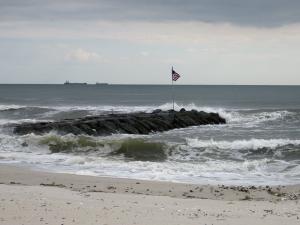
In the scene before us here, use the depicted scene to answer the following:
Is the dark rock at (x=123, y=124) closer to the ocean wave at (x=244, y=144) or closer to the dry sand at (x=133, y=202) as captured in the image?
the ocean wave at (x=244, y=144)

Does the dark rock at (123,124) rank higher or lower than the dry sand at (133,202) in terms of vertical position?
higher

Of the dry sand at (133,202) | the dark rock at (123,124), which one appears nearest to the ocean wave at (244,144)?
the dark rock at (123,124)

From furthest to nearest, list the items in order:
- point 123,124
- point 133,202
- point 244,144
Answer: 1. point 123,124
2. point 244,144
3. point 133,202

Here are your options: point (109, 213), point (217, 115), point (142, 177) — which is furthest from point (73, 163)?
point (217, 115)

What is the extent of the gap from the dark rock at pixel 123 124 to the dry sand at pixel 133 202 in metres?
11.9

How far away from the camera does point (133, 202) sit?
9.85 m

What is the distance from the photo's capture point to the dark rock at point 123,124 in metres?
25.4

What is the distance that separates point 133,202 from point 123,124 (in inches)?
743

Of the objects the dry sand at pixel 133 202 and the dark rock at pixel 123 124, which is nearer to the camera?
the dry sand at pixel 133 202

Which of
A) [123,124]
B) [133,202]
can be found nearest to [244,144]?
[123,124]

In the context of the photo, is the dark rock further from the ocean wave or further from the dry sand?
the dry sand

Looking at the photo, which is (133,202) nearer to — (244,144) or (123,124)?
(244,144)

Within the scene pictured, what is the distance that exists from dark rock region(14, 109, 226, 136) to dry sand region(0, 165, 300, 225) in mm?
11938

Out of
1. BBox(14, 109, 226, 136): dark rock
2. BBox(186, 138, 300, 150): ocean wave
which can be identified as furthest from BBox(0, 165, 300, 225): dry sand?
BBox(14, 109, 226, 136): dark rock
